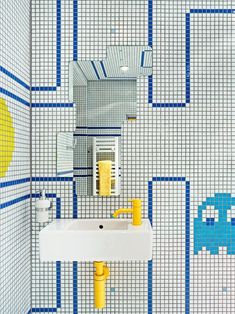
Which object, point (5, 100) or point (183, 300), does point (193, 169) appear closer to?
point (183, 300)

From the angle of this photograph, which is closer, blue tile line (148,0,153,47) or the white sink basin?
the white sink basin

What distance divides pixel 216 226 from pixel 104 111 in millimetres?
933

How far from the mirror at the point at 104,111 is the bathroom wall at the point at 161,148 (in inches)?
1.7

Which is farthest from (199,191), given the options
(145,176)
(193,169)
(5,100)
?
(5,100)

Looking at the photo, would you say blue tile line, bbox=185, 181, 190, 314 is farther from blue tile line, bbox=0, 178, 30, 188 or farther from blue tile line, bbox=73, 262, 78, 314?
blue tile line, bbox=0, 178, 30, 188

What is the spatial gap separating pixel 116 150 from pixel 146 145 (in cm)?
18

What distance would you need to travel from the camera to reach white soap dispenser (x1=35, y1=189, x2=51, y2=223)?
1.71m

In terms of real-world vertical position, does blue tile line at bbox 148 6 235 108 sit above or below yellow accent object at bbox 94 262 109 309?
above

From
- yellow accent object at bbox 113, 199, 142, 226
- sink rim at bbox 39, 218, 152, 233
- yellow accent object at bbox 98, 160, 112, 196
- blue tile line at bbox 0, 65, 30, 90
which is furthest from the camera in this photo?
yellow accent object at bbox 98, 160, 112, 196

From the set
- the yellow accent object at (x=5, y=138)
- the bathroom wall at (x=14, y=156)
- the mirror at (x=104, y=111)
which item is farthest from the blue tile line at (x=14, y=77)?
the mirror at (x=104, y=111)

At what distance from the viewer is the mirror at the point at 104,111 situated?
5.90 ft

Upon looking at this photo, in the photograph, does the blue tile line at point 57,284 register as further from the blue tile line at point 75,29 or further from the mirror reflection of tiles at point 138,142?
the blue tile line at point 75,29

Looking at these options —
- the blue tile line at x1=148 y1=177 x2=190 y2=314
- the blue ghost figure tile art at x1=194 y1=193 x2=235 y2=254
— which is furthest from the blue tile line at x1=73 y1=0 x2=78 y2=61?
the blue ghost figure tile art at x1=194 y1=193 x2=235 y2=254

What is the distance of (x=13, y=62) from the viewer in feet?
5.08
